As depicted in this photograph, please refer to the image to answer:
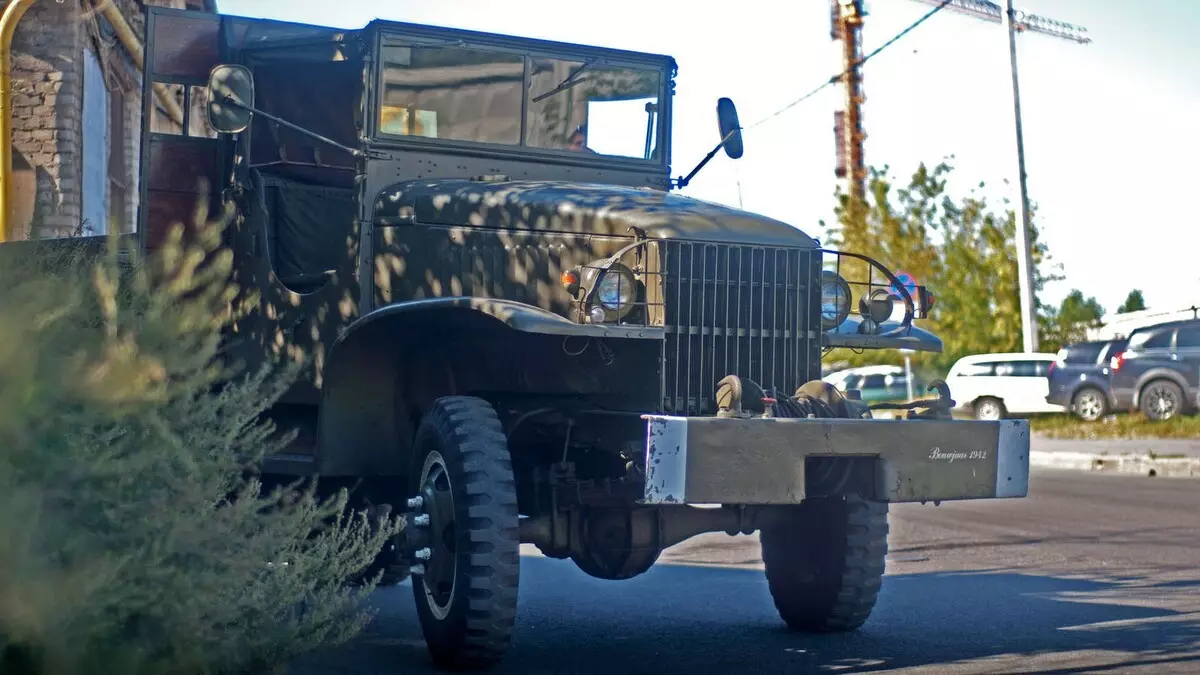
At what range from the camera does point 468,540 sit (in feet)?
18.9

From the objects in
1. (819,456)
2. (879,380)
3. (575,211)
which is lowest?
(819,456)

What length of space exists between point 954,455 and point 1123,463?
12.9m

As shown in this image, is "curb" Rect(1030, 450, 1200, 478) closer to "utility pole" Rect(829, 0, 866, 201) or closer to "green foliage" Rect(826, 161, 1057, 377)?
"green foliage" Rect(826, 161, 1057, 377)

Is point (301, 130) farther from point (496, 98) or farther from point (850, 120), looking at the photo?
point (850, 120)

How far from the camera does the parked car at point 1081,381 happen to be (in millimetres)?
27312

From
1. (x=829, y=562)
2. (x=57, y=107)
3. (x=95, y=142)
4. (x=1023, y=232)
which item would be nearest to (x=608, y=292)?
(x=829, y=562)

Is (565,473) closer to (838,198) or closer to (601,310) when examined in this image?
(601,310)

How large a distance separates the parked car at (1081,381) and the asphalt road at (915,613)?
1575 cm

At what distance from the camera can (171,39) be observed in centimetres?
812

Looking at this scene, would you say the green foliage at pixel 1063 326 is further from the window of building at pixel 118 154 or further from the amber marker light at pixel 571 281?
the amber marker light at pixel 571 281

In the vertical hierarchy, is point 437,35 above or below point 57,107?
below

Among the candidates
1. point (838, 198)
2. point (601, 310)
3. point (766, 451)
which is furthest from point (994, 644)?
point (838, 198)

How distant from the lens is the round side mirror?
8.41 meters

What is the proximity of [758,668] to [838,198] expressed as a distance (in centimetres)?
3899
